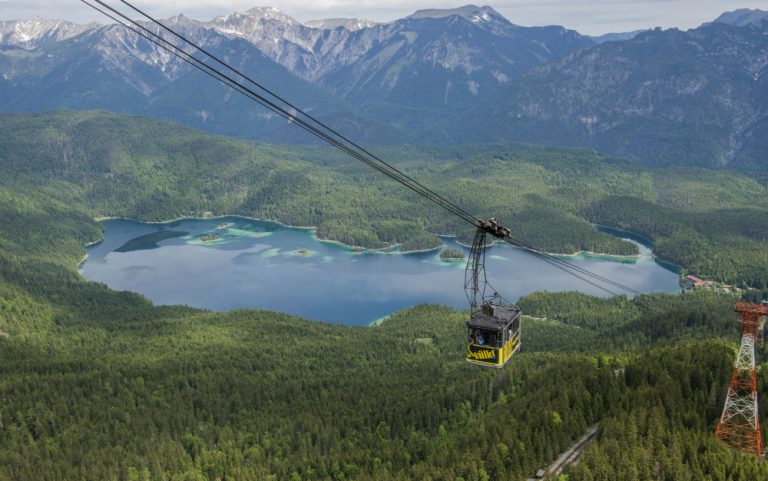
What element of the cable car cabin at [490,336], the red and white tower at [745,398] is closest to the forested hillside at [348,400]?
the red and white tower at [745,398]

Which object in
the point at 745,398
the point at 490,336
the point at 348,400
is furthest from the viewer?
the point at 348,400

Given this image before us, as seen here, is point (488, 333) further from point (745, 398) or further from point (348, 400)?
point (348, 400)

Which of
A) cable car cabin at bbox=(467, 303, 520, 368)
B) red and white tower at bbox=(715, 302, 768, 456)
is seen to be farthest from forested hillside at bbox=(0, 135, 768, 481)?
cable car cabin at bbox=(467, 303, 520, 368)

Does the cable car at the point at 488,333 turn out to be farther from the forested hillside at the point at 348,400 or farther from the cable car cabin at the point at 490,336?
the forested hillside at the point at 348,400

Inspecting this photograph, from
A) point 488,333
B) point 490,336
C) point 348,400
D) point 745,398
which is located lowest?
point 348,400

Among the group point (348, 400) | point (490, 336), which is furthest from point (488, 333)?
point (348, 400)

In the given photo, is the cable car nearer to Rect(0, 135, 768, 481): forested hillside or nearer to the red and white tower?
Rect(0, 135, 768, 481): forested hillside

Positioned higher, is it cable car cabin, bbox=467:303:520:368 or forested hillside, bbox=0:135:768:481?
cable car cabin, bbox=467:303:520:368

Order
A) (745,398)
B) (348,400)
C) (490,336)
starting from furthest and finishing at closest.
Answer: (348,400) < (745,398) < (490,336)
